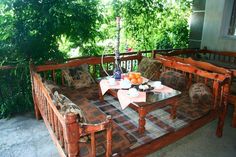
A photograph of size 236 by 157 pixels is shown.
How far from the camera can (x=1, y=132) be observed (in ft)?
9.58

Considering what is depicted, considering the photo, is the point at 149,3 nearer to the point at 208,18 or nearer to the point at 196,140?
the point at 208,18

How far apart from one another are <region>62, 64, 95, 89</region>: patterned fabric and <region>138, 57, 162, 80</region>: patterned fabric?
1.05 metres

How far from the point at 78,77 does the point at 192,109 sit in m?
2.03

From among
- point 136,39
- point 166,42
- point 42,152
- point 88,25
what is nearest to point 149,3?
point 136,39

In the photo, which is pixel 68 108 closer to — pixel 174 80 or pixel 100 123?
pixel 100 123

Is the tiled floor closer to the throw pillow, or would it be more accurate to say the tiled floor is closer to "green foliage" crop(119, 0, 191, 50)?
the throw pillow

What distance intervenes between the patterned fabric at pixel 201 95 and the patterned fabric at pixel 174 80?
0.31 m

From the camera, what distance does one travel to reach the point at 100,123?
5.38 ft

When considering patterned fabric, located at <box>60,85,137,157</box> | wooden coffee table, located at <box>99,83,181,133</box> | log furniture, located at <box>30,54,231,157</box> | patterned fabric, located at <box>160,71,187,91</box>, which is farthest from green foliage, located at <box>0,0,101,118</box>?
patterned fabric, located at <box>160,71,187,91</box>

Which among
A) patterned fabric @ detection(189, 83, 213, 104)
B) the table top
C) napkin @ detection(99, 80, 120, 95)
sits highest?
napkin @ detection(99, 80, 120, 95)

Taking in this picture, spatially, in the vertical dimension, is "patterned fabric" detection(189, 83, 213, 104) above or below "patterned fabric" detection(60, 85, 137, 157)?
above

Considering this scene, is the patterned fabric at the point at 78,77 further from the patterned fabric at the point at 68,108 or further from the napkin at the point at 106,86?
the patterned fabric at the point at 68,108

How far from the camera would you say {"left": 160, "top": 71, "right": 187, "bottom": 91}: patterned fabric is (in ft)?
11.2

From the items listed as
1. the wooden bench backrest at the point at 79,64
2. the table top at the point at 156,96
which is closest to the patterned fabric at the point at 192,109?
the table top at the point at 156,96
